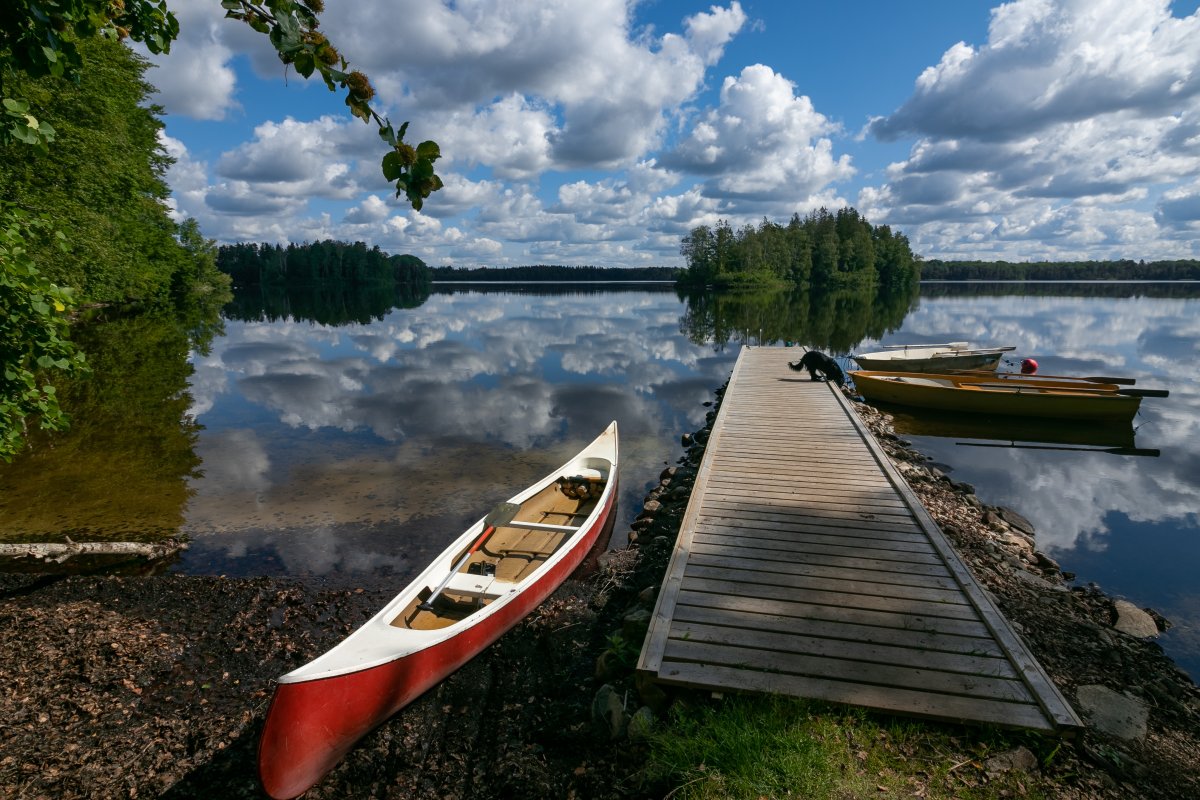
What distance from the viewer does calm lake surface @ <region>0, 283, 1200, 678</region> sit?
370 inches

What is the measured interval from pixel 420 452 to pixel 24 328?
29.6ft

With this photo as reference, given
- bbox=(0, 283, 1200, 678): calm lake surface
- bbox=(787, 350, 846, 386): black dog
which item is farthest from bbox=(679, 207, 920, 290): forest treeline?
bbox=(787, 350, 846, 386): black dog

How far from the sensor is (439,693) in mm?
5805

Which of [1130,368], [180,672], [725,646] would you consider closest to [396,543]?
[180,672]

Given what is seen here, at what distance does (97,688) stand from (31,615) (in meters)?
1.81

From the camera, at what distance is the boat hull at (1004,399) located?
1670 cm

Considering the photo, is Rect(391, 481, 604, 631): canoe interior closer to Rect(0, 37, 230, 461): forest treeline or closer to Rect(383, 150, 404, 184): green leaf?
Rect(0, 37, 230, 461): forest treeline

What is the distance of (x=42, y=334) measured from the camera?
17.9 ft

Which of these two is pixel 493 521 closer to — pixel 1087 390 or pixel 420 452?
pixel 420 452

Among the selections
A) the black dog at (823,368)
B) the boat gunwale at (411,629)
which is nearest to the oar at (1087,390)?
the black dog at (823,368)

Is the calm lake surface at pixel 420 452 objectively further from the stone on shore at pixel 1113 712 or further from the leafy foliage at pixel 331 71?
the leafy foliage at pixel 331 71

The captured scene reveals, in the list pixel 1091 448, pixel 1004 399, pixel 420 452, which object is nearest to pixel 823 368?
pixel 1004 399

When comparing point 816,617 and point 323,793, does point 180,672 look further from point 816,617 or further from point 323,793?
point 816,617

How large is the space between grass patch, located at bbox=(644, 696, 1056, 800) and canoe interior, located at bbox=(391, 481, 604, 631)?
119 inches
